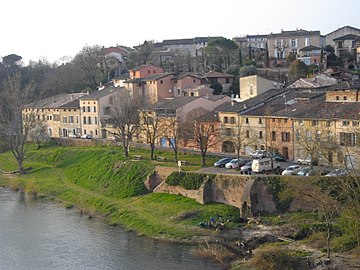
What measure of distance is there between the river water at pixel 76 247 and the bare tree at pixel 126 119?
901cm

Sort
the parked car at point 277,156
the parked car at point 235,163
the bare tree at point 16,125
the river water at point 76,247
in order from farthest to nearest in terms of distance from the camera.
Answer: the bare tree at point 16,125 < the parked car at point 235,163 < the parked car at point 277,156 < the river water at point 76,247

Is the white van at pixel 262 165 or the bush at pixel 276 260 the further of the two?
the white van at pixel 262 165

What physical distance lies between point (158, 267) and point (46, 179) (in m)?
22.8

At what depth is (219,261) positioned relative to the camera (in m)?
26.5

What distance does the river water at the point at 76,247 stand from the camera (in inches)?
1074

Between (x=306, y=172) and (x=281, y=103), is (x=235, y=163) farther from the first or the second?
(x=281, y=103)

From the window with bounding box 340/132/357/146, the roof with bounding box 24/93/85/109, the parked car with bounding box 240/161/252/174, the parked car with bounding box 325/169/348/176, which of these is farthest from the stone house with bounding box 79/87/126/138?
the parked car with bounding box 325/169/348/176

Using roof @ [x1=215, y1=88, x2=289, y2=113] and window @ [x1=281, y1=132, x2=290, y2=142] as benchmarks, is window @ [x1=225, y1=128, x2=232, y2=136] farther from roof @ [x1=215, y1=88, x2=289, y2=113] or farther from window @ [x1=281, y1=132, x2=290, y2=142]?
window @ [x1=281, y1=132, x2=290, y2=142]

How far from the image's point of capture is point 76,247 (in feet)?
98.5

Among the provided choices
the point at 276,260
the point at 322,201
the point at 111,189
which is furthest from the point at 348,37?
the point at 276,260

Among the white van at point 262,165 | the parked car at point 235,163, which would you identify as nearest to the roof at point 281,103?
the parked car at point 235,163

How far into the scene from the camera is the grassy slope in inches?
1270

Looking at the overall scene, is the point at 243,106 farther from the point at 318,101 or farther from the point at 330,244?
the point at 330,244

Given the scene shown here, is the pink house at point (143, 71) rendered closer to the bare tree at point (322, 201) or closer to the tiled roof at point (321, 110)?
the tiled roof at point (321, 110)
